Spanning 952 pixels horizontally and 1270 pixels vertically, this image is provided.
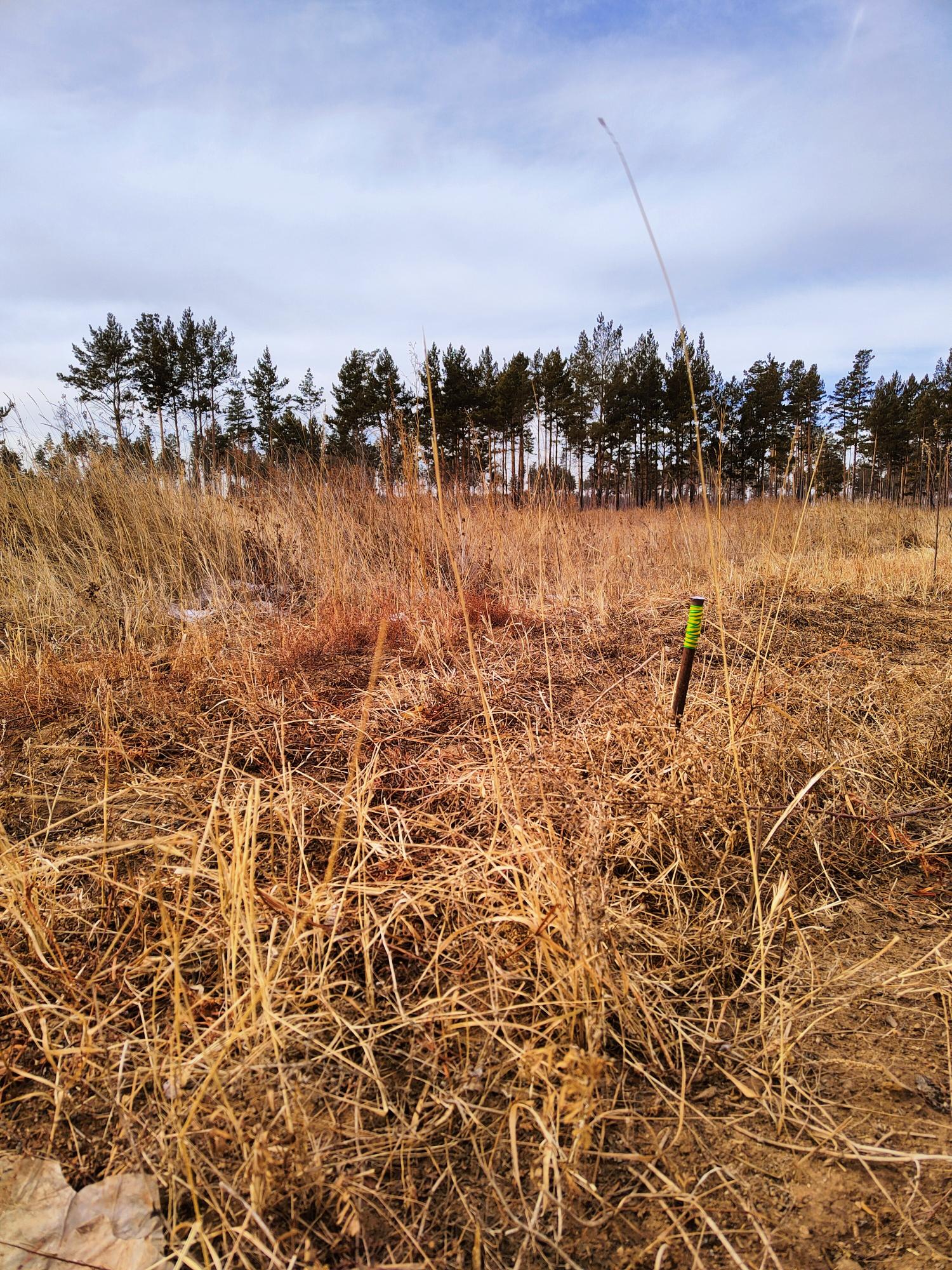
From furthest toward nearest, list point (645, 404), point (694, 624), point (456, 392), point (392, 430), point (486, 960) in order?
point (645, 404) < point (456, 392) < point (392, 430) < point (694, 624) < point (486, 960)

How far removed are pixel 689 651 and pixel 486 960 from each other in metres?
0.97

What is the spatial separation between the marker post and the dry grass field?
0.11m

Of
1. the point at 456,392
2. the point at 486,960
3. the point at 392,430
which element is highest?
the point at 456,392

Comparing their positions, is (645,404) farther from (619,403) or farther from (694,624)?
(694,624)

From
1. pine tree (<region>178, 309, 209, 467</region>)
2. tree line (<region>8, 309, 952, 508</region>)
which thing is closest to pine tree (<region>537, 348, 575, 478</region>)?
tree line (<region>8, 309, 952, 508</region>)

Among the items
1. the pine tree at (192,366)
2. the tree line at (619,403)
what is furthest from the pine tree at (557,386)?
the pine tree at (192,366)

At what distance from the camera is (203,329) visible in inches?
1025

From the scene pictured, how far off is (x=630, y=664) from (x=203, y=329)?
30.2m

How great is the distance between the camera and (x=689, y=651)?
163cm

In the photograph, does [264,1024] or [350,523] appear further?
[350,523]

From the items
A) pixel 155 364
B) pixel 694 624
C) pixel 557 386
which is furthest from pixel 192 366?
pixel 694 624

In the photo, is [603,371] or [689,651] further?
[603,371]

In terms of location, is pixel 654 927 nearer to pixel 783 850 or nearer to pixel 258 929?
pixel 783 850

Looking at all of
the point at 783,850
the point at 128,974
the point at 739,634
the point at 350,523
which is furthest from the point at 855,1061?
the point at 350,523
